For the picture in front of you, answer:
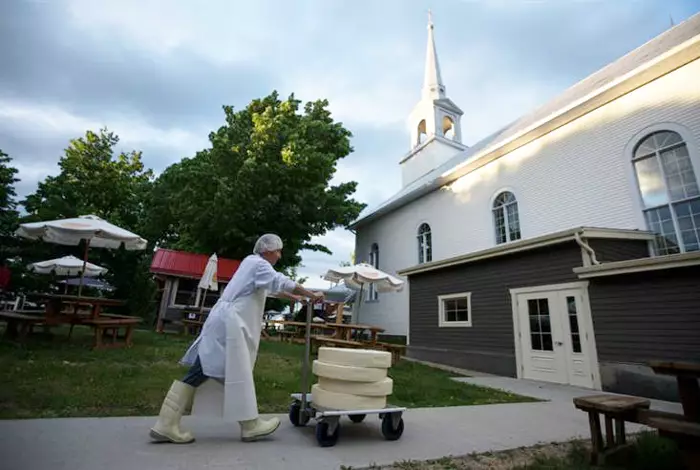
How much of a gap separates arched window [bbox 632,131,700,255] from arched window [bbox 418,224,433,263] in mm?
8210

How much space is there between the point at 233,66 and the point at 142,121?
3379mm

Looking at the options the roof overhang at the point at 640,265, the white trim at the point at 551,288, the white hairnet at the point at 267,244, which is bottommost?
the white hairnet at the point at 267,244

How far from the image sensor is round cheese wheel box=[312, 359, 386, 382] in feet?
10.2

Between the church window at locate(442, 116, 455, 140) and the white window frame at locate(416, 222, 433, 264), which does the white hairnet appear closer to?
the white window frame at locate(416, 222, 433, 264)

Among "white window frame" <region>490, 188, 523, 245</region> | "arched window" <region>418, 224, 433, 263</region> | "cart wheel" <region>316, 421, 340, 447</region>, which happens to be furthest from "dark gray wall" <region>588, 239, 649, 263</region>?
"arched window" <region>418, 224, 433, 263</region>

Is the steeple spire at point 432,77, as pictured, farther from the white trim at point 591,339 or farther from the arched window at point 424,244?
the white trim at point 591,339

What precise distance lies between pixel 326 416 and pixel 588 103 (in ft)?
38.3

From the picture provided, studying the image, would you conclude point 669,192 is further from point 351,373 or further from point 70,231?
point 70,231

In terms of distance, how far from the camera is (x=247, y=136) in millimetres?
18016

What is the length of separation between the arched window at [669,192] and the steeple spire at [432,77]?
556 inches

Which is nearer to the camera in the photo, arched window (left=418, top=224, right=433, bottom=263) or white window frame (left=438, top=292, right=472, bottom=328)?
white window frame (left=438, top=292, right=472, bottom=328)

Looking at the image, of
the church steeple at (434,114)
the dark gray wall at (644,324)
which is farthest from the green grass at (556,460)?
the church steeple at (434,114)

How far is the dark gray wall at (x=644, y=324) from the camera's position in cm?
614

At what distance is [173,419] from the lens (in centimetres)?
278
